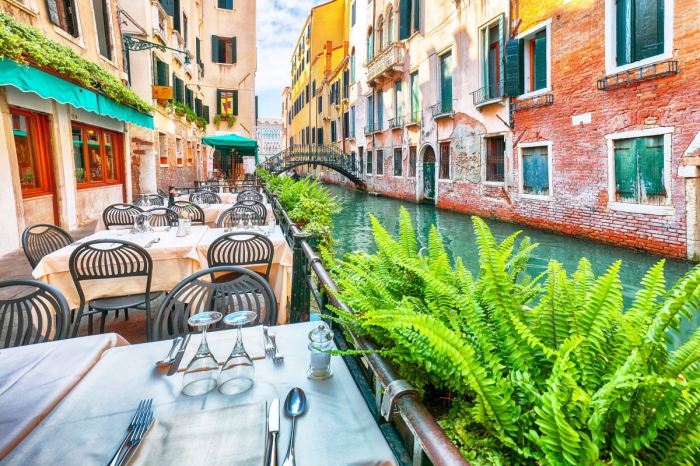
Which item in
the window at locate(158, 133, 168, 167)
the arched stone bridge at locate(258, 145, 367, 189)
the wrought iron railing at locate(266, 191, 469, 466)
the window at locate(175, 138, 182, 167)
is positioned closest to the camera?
the wrought iron railing at locate(266, 191, 469, 466)

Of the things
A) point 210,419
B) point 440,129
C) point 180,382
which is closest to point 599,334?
point 210,419

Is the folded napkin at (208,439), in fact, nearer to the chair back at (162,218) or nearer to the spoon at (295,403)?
the spoon at (295,403)

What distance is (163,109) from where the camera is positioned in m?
14.5

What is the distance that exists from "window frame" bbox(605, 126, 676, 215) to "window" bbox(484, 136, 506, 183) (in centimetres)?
383

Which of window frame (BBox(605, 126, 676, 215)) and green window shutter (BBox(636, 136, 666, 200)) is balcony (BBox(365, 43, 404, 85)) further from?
green window shutter (BBox(636, 136, 666, 200))

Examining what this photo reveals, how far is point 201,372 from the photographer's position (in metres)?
1.41

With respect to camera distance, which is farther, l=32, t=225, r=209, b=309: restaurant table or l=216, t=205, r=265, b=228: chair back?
l=216, t=205, r=265, b=228: chair back

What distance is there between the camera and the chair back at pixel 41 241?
144 inches

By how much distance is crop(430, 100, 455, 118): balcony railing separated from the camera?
1482cm

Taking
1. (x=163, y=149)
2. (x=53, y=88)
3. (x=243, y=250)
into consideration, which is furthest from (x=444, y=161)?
(x=243, y=250)

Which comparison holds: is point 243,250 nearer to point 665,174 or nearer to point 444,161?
point 665,174

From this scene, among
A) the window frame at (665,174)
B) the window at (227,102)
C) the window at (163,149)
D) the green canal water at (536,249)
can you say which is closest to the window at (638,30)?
the window frame at (665,174)

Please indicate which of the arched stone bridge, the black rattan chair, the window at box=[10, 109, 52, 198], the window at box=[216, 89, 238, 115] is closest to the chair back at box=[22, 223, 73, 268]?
the black rattan chair

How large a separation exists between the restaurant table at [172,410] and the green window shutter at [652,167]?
864 centimetres
